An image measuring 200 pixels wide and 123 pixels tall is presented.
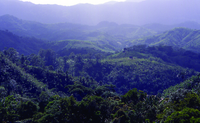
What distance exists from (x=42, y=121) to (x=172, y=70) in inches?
4430

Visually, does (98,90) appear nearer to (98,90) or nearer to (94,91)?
(98,90)

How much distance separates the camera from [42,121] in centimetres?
2845

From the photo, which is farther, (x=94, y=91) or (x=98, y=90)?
(x=98, y=90)

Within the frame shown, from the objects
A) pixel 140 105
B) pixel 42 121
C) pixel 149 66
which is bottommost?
pixel 149 66

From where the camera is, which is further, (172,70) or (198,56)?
(198,56)

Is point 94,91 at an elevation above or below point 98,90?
below

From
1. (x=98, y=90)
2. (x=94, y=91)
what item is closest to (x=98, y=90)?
(x=98, y=90)

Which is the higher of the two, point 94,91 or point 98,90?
point 98,90

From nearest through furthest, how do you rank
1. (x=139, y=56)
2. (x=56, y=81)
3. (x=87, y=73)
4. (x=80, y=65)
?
(x=56, y=81) < (x=87, y=73) < (x=80, y=65) < (x=139, y=56)

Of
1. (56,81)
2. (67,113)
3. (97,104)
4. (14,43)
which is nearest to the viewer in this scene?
(67,113)

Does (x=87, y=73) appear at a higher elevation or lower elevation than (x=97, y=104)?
lower

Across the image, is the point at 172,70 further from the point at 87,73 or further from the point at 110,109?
the point at 110,109

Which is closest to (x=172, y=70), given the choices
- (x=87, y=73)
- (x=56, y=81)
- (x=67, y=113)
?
(x=87, y=73)

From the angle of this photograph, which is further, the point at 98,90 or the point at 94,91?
the point at 98,90
